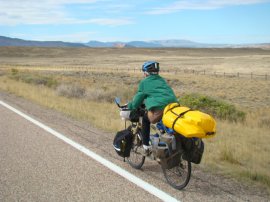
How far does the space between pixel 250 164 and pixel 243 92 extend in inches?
1058

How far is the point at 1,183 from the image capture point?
5863 millimetres

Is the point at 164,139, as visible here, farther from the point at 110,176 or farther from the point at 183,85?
the point at 183,85

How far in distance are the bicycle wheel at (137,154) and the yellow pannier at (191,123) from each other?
1.31m

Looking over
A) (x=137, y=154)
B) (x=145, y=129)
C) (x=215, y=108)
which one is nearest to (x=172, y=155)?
(x=145, y=129)

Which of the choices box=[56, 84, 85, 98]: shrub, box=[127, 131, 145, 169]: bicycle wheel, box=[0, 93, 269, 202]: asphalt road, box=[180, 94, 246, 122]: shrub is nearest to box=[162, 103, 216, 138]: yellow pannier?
box=[0, 93, 269, 202]: asphalt road

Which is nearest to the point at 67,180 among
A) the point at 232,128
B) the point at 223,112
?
the point at 232,128

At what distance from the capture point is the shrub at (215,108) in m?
16.7

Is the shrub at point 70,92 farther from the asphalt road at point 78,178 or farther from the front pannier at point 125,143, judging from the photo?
the front pannier at point 125,143

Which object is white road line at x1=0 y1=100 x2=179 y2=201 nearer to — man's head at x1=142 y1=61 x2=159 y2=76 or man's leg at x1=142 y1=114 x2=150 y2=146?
man's leg at x1=142 y1=114 x2=150 y2=146

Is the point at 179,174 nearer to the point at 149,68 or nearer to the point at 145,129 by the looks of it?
the point at 145,129

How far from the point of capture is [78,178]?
6.07 metres

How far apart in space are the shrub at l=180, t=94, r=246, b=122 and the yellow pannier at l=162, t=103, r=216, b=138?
439 inches

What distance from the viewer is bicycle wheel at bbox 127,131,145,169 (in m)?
6.63

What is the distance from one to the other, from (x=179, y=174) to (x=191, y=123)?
3.29 ft
